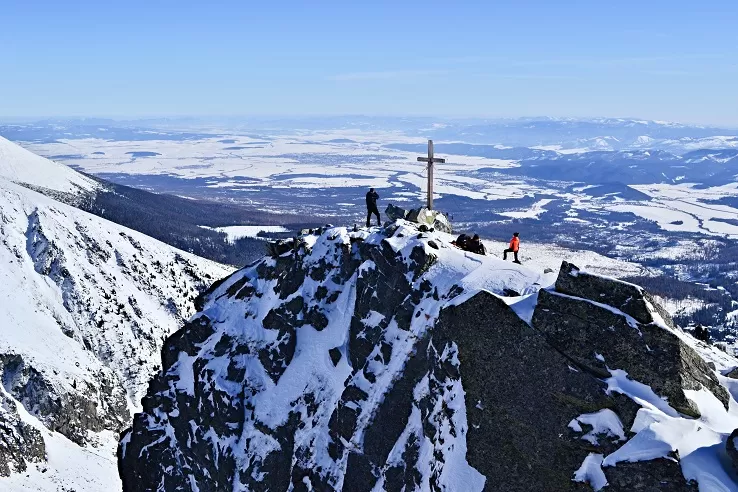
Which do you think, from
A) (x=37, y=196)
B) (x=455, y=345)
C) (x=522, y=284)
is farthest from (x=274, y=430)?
(x=37, y=196)

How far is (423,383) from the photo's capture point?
35625 mm

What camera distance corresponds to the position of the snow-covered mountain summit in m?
25.5

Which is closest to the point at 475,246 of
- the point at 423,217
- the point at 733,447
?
the point at 423,217

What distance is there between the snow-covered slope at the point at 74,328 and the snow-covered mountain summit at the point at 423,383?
5580 centimetres

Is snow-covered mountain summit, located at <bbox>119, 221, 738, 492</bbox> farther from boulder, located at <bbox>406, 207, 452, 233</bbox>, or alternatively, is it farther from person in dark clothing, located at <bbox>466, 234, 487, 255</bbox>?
boulder, located at <bbox>406, 207, 452, 233</bbox>

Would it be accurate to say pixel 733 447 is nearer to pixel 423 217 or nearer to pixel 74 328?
pixel 423 217

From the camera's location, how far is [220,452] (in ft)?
146

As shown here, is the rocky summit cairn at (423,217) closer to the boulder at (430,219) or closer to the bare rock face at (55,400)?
the boulder at (430,219)

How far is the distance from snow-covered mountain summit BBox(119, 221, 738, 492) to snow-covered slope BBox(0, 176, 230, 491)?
→ 183 feet

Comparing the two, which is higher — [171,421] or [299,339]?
→ [299,339]

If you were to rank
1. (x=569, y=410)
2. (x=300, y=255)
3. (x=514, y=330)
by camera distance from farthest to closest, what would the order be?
(x=300, y=255) < (x=514, y=330) < (x=569, y=410)

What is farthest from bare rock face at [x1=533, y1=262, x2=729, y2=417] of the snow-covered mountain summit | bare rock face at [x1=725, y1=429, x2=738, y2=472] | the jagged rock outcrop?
the jagged rock outcrop

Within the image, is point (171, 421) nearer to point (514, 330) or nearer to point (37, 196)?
point (514, 330)

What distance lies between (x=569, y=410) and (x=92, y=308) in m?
118
